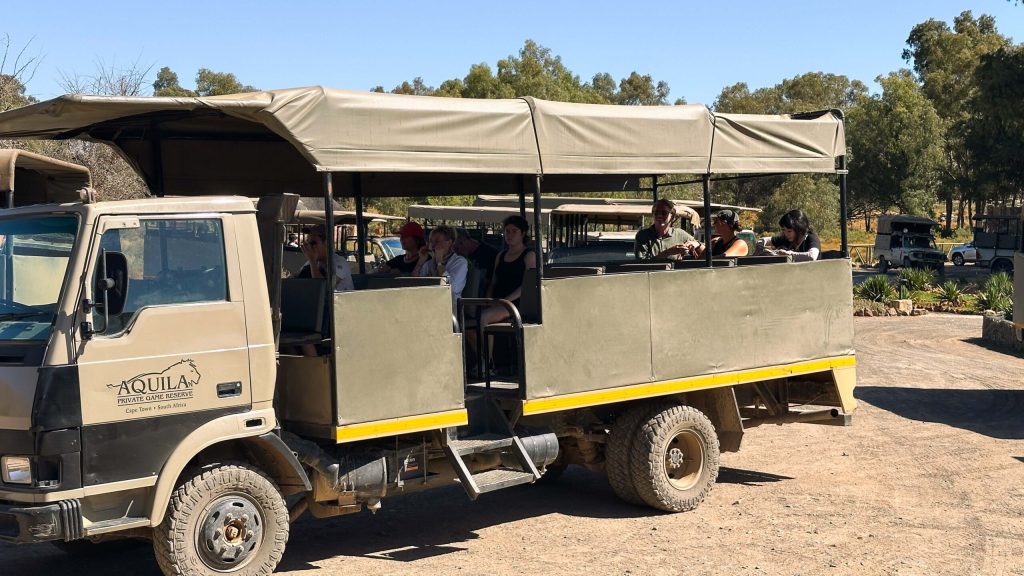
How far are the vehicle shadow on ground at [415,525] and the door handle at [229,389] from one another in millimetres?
1385

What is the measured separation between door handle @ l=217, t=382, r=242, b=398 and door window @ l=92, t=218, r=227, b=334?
1.54ft

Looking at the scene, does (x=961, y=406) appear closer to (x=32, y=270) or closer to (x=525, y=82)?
(x=32, y=270)

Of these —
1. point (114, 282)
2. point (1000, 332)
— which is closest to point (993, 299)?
point (1000, 332)

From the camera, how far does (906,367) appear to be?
17969mm

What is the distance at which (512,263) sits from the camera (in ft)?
29.3

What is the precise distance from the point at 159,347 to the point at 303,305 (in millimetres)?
1445

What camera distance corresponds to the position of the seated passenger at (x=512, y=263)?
8844mm

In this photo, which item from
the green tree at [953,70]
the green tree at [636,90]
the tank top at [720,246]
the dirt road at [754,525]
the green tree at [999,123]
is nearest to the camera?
the dirt road at [754,525]

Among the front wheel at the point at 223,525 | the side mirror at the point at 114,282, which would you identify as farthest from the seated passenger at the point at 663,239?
the side mirror at the point at 114,282

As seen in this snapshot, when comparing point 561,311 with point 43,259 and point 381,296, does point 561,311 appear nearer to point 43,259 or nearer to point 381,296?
point 381,296

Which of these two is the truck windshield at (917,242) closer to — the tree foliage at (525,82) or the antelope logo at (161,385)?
the tree foliage at (525,82)

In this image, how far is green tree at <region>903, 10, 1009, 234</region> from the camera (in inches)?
2335

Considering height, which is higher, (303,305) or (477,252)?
(477,252)

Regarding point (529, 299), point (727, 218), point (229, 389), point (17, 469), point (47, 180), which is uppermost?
point (47, 180)
